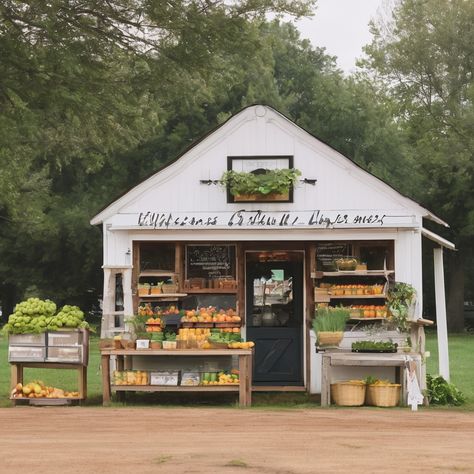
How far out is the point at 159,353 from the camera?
55.3 ft

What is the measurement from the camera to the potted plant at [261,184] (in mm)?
17969

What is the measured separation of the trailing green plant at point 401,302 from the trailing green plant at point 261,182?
2.36 metres

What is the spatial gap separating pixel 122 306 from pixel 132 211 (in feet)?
5.02

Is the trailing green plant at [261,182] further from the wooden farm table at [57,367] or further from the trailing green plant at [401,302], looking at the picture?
the wooden farm table at [57,367]

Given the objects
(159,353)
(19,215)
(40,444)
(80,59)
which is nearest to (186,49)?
(80,59)

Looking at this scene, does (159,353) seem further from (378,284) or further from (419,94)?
(419,94)

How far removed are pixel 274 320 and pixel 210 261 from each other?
5.21 ft

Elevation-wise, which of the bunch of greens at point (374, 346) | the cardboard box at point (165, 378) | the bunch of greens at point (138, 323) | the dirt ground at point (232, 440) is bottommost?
the dirt ground at point (232, 440)

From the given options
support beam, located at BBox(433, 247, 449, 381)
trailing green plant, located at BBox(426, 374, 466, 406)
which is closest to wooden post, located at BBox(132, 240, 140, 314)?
trailing green plant, located at BBox(426, 374, 466, 406)

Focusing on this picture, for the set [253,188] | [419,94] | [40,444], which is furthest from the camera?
[419,94]

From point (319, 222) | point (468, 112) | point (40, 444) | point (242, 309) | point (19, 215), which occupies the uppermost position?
point (468, 112)

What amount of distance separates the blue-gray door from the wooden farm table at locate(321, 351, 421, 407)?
203cm

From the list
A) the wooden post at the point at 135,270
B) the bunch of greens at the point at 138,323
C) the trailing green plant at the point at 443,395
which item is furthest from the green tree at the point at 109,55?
the trailing green plant at the point at 443,395

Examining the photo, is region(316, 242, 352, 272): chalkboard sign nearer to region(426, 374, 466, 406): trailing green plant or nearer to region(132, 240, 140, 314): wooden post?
region(426, 374, 466, 406): trailing green plant
